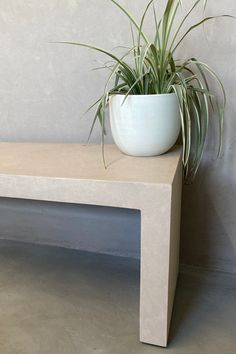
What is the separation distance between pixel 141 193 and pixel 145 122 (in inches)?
10.0

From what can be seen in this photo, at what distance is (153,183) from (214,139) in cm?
52

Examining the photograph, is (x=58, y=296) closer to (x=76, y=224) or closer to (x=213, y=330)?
(x=76, y=224)

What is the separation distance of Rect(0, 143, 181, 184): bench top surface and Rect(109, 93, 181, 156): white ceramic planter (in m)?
0.04

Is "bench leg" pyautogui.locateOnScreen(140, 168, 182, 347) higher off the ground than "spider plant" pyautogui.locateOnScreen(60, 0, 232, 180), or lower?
lower

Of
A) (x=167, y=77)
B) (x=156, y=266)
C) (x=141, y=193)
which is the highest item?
(x=167, y=77)

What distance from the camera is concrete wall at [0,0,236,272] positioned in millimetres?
1205

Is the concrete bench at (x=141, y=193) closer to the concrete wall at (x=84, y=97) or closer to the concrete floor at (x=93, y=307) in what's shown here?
the concrete floor at (x=93, y=307)

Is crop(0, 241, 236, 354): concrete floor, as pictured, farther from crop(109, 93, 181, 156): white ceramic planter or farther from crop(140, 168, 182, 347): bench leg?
crop(109, 93, 181, 156): white ceramic planter

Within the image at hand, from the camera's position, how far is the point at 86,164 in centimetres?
103

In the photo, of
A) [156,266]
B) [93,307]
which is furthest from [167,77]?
[93,307]

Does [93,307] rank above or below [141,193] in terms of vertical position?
below

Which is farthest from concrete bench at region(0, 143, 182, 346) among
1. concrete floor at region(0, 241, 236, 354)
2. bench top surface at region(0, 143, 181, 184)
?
concrete floor at region(0, 241, 236, 354)

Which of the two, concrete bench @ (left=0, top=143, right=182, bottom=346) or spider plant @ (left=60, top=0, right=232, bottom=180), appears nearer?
concrete bench @ (left=0, top=143, right=182, bottom=346)

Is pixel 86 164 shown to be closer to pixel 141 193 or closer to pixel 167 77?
pixel 141 193
